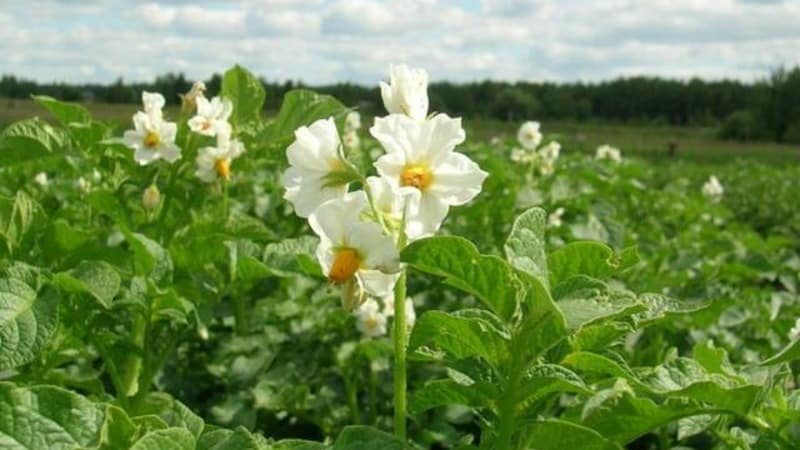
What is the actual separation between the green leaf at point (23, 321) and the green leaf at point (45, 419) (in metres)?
0.39

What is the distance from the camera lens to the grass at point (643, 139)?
3145 centimetres

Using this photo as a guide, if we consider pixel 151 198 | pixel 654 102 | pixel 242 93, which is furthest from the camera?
pixel 654 102

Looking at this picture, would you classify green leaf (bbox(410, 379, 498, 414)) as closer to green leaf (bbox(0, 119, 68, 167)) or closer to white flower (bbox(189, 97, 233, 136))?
white flower (bbox(189, 97, 233, 136))

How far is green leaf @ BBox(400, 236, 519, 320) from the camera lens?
114 cm

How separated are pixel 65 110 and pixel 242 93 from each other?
382 millimetres

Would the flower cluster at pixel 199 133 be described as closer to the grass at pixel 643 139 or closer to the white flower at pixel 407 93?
the white flower at pixel 407 93

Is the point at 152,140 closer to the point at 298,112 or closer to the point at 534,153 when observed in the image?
the point at 298,112

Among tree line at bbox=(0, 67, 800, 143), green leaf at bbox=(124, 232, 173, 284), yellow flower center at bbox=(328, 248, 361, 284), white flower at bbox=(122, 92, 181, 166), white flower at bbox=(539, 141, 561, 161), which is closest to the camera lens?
yellow flower center at bbox=(328, 248, 361, 284)

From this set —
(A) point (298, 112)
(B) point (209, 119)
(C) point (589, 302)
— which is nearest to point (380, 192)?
(C) point (589, 302)

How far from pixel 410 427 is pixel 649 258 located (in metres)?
1.52

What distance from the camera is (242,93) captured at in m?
2.60

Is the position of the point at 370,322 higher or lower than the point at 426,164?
lower

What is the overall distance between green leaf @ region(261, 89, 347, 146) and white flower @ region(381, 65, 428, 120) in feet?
2.87

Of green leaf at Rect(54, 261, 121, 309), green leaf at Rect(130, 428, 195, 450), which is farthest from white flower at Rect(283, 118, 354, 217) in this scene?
green leaf at Rect(54, 261, 121, 309)
